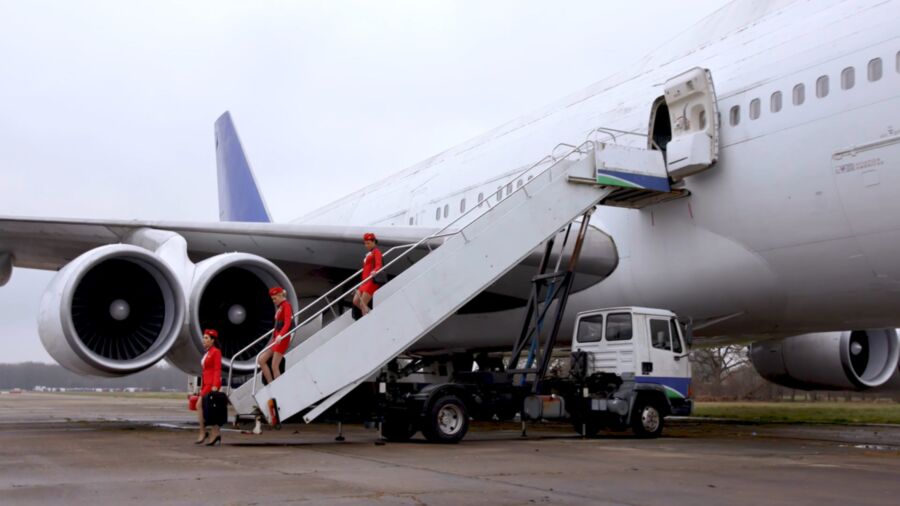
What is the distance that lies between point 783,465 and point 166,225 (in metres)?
7.21

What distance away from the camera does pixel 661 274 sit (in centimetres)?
962

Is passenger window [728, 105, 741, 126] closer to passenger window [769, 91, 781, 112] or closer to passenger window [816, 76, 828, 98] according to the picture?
passenger window [769, 91, 781, 112]

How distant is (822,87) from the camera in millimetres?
8023

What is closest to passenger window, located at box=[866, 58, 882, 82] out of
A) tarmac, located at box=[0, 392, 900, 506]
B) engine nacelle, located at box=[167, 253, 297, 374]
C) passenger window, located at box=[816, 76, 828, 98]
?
passenger window, located at box=[816, 76, 828, 98]

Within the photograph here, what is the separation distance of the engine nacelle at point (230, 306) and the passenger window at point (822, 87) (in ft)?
18.5

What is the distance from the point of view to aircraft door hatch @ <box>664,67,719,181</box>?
8.84 meters

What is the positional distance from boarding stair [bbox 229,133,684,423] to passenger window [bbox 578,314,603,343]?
1277 mm

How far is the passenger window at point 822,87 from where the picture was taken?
7992 millimetres

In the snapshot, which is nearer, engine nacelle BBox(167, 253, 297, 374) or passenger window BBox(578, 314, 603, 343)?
engine nacelle BBox(167, 253, 297, 374)

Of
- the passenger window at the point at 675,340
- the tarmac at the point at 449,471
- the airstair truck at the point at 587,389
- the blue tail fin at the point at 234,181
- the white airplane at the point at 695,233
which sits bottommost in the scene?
the tarmac at the point at 449,471

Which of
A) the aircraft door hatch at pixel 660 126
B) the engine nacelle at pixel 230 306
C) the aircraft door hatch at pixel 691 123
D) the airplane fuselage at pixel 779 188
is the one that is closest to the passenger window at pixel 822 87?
the airplane fuselage at pixel 779 188

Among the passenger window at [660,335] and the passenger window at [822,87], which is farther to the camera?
the passenger window at [660,335]

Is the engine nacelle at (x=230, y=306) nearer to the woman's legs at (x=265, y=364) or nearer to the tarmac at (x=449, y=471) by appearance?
the tarmac at (x=449, y=471)

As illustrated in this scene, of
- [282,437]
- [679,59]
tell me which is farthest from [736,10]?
[282,437]
